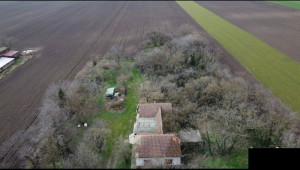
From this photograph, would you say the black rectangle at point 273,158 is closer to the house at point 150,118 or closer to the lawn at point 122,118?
the lawn at point 122,118

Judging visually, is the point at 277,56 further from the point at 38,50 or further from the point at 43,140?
the point at 38,50

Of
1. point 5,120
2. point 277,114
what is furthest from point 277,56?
point 5,120

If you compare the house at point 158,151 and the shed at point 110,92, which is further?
the shed at point 110,92

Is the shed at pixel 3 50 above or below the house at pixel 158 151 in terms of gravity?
above

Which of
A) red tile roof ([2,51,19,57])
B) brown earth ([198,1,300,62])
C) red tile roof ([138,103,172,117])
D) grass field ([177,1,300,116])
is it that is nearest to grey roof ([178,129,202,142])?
red tile roof ([138,103,172,117])

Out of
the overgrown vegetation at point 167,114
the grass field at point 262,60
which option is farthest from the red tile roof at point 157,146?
the grass field at point 262,60

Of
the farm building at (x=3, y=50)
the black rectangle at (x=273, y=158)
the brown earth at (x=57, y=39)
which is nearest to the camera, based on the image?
the black rectangle at (x=273, y=158)

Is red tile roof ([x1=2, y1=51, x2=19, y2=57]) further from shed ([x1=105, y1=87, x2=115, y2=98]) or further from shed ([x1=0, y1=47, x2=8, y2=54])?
shed ([x1=105, y1=87, x2=115, y2=98])

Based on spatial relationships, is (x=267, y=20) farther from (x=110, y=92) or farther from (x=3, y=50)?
(x=3, y=50)
